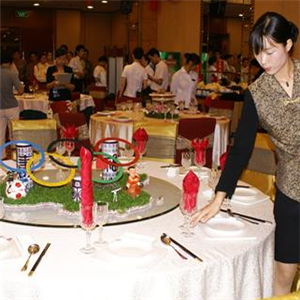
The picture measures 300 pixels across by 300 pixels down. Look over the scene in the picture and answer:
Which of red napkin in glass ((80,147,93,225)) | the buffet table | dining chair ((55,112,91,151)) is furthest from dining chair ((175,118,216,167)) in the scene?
red napkin in glass ((80,147,93,225))

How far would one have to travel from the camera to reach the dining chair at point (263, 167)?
10.6 ft

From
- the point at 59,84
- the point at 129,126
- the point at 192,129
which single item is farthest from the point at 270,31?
the point at 59,84

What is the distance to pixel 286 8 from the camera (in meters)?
8.37

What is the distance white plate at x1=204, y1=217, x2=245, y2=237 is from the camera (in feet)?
6.70

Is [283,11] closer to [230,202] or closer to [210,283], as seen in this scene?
[230,202]

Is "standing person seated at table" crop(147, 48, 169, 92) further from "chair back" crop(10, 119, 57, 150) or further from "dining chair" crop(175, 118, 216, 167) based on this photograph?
"chair back" crop(10, 119, 57, 150)

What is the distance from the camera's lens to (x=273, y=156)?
323cm

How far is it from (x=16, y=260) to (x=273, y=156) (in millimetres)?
1928

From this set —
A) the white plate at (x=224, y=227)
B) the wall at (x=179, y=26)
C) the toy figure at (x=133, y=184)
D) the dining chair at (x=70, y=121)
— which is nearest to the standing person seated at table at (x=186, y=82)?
the dining chair at (x=70, y=121)

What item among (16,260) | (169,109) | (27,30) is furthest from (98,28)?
(16,260)

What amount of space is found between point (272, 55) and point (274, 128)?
0.33m

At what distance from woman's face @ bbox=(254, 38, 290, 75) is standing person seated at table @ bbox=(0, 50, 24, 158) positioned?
4.79 meters

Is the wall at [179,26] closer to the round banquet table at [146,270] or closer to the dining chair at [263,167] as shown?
the dining chair at [263,167]

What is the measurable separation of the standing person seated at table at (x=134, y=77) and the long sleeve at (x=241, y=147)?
593cm
